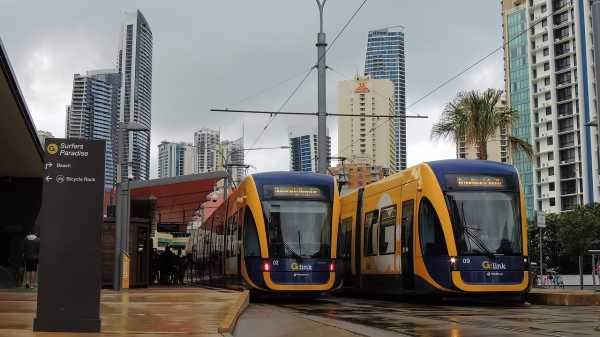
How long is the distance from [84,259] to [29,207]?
68.0 feet

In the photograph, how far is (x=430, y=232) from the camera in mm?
17188

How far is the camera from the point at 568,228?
244 feet

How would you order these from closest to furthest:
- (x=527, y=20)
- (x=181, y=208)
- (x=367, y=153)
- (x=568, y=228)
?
(x=181, y=208)
(x=568, y=228)
(x=367, y=153)
(x=527, y=20)

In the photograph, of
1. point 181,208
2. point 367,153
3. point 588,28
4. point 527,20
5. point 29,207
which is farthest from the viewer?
point 527,20

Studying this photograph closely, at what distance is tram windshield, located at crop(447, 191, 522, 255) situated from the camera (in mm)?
16906

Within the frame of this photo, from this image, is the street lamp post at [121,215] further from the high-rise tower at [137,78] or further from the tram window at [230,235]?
the high-rise tower at [137,78]

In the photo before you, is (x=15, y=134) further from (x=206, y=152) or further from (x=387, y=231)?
(x=206, y=152)

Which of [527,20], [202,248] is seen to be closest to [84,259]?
[202,248]

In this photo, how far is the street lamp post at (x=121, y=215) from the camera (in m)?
23.1

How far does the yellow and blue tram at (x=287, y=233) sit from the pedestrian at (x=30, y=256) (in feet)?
18.1

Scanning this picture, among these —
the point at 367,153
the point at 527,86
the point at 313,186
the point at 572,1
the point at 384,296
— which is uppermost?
the point at 572,1

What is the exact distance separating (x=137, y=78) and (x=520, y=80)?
8588 centimetres

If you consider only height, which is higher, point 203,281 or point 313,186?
point 313,186

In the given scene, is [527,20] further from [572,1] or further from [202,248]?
[202,248]
